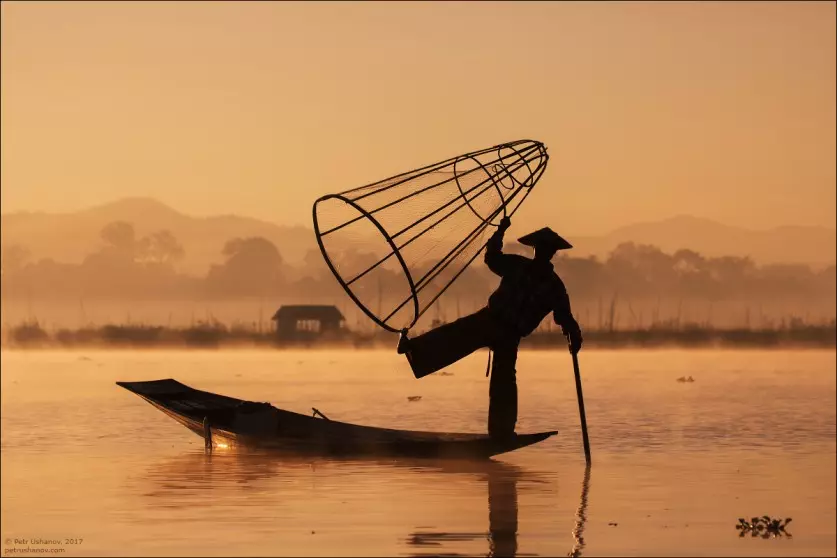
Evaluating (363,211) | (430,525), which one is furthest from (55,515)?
(363,211)

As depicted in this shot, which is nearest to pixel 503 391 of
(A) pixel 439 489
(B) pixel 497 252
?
(B) pixel 497 252

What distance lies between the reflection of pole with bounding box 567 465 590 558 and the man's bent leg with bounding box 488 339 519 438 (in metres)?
1.10

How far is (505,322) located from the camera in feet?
57.6

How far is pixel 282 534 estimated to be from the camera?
13211 mm

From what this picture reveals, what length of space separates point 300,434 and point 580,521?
6.19 meters

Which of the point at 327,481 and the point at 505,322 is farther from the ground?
the point at 505,322

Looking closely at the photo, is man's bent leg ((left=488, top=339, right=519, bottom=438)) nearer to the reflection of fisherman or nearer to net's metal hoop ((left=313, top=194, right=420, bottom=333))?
the reflection of fisherman

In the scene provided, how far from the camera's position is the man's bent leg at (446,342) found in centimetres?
1769

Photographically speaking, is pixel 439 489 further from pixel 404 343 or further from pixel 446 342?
pixel 446 342

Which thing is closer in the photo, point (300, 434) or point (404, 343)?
point (404, 343)

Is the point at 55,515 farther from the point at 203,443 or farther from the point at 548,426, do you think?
the point at 548,426

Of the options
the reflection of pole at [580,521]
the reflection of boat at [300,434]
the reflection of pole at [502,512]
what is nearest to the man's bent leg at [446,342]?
the reflection of boat at [300,434]

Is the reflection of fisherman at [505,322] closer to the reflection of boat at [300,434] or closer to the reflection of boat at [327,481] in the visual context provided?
the reflection of boat at [300,434]

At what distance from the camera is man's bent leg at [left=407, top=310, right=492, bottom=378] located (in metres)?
17.7
